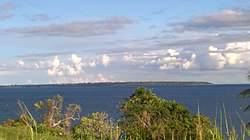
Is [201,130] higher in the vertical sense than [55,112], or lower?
higher

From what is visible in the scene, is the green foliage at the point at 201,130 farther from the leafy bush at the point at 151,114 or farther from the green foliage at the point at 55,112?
the green foliage at the point at 55,112

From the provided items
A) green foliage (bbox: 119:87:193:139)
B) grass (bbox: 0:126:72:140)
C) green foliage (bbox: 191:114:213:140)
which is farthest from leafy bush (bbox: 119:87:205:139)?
grass (bbox: 0:126:72:140)

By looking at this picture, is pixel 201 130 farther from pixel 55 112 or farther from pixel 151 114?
pixel 55 112

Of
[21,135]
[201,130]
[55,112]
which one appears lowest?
[55,112]

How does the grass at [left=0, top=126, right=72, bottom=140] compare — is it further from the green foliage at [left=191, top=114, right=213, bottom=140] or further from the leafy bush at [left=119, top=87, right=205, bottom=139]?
the leafy bush at [left=119, top=87, right=205, bottom=139]

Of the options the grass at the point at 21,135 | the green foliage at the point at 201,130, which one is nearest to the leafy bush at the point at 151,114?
the green foliage at the point at 201,130

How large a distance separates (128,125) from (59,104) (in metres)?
7.56

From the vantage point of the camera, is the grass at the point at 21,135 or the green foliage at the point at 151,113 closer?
the grass at the point at 21,135

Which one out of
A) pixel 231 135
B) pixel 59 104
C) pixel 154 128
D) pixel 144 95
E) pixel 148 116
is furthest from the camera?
pixel 59 104

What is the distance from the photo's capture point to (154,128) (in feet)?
101

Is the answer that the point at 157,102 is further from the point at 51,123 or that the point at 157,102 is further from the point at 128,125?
the point at 51,123

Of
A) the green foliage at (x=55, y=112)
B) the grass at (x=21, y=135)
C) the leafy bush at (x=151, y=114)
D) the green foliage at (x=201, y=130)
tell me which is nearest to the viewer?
the green foliage at (x=201, y=130)

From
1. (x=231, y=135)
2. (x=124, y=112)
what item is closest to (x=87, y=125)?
(x=124, y=112)

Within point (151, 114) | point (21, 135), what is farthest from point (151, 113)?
point (21, 135)
